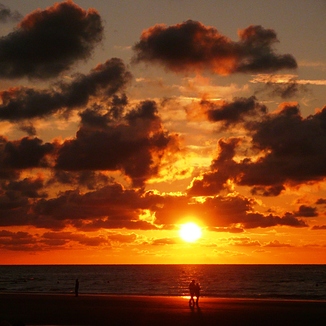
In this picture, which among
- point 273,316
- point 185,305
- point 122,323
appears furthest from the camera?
point 185,305

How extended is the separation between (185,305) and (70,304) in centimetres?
1125

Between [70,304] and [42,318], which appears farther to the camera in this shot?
[70,304]

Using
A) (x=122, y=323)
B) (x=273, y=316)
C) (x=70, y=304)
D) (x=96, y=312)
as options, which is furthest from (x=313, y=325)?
(x=70, y=304)

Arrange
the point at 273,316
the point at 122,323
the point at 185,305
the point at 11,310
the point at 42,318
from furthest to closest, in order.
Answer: the point at 185,305
the point at 11,310
the point at 273,316
the point at 42,318
the point at 122,323

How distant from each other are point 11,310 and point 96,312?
25.9 ft

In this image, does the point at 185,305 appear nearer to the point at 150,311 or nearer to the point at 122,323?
the point at 150,311

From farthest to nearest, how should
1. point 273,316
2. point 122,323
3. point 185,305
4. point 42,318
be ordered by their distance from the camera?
point 185,305, point 273,316, point 42,318, point 122,323

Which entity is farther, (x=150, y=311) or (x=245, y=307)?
(x=245, y=307)

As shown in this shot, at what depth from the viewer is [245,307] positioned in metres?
56.8

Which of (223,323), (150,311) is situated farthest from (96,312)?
(223,323)

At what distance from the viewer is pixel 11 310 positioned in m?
52.1

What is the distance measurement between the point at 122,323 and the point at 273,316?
13.3 metres

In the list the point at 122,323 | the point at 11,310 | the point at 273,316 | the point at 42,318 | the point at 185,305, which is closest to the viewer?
the point at 122,323

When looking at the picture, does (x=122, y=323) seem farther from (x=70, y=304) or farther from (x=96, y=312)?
(x=70, y=304)
